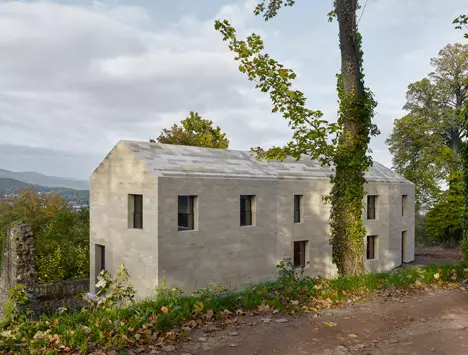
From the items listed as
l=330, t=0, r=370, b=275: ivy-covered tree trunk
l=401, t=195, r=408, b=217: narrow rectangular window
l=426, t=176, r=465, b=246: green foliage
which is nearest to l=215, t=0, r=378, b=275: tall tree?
l=330, t=0, r=370, b=275: ivy-covered tree trunk

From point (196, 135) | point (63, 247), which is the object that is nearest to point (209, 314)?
point (63, 247)

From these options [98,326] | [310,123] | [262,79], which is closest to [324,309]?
[98,326]

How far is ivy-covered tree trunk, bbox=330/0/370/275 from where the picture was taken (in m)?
12.3

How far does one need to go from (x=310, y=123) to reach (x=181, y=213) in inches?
329

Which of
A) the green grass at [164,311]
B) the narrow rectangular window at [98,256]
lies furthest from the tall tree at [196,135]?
the green grass at [164,311]

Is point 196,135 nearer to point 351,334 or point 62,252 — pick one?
point 62,252

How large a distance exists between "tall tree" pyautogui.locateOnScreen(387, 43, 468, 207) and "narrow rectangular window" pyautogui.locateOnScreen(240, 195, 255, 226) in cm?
2007

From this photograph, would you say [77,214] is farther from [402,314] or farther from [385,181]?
[402,314]

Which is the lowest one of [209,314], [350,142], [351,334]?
[351,334]

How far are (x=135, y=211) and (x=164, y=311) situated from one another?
1303cm

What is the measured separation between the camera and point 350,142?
12.4 metres

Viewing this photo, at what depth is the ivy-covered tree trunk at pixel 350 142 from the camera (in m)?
12.3

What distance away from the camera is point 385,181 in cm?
2672

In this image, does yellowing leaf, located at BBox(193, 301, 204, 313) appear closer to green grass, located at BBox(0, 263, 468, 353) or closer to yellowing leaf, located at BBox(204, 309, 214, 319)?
green grass, located at BBox(0, 263, 468, 353)
